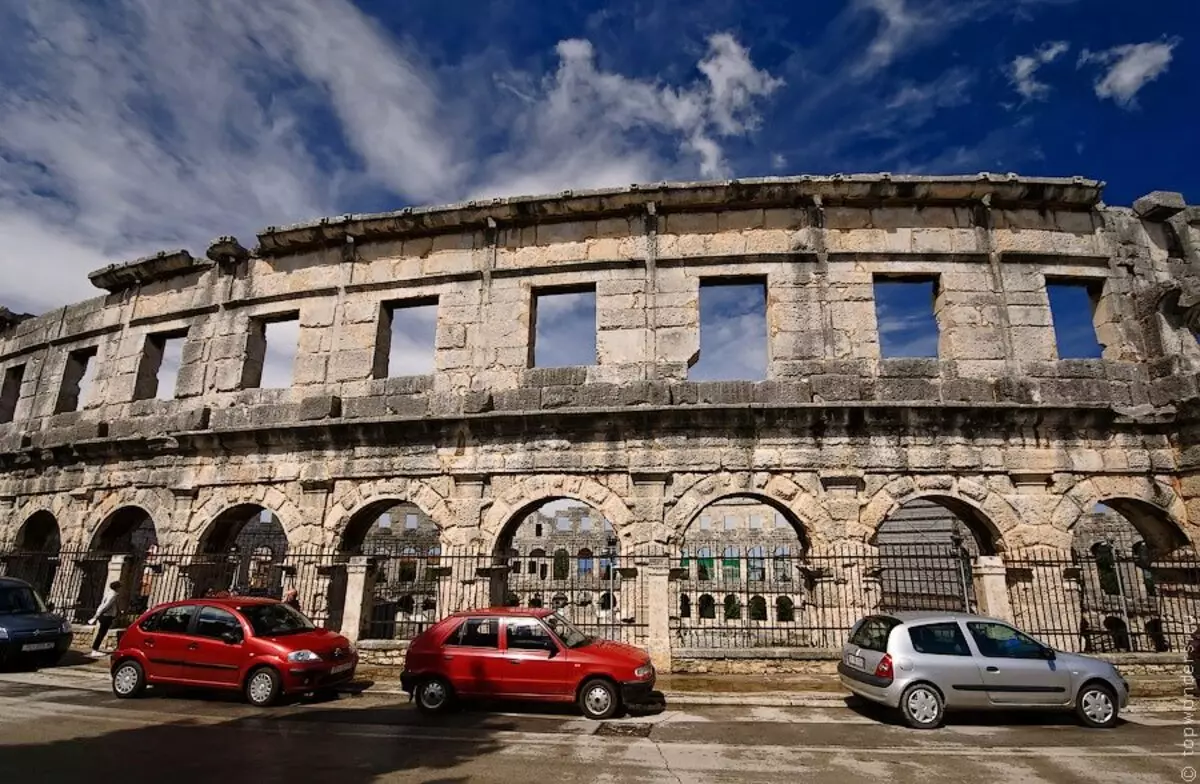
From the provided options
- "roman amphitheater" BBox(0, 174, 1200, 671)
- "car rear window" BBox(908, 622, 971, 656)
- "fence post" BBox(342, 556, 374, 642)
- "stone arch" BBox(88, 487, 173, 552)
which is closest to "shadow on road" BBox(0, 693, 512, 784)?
"fence post" BBox(342, 556, 374, 642)

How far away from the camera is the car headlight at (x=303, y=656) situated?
7535 mm

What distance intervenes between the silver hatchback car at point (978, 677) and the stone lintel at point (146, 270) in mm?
15140

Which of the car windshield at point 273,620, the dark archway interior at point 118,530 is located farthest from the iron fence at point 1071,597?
the dark archway interior at point 118,530

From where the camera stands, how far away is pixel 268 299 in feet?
42.9

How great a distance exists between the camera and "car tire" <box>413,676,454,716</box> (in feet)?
24.0

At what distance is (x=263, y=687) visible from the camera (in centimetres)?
755

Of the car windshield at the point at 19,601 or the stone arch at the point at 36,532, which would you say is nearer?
the car windshield at the point at 19,601

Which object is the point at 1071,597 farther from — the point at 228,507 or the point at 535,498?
the point at 228,507

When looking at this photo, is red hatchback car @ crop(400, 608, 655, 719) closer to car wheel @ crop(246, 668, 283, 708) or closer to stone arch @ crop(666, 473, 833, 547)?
car wheel @ crop(246, 668, 283, 708)

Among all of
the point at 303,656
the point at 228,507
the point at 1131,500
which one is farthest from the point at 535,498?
the point at 1131,500

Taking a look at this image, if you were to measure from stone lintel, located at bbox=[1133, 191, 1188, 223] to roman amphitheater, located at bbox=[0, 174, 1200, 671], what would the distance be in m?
0.05

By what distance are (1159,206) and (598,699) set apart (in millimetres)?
13033

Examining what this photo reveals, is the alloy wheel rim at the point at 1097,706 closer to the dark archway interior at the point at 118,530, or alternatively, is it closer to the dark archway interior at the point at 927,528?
the dark archway interior at the point at 927,528

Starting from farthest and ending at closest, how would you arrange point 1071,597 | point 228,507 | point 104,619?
point 228,507
point 104,619
point 1071,597
